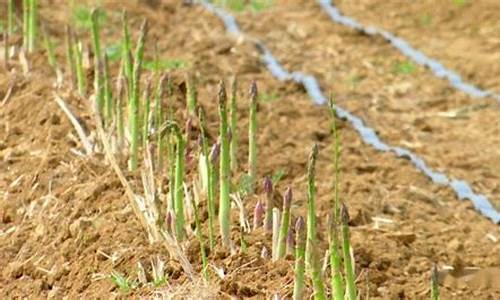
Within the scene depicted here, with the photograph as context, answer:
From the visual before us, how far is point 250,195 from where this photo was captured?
372 cm

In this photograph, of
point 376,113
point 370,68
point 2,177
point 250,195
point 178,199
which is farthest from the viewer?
point 370,68

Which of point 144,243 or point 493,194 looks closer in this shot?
point 144,243

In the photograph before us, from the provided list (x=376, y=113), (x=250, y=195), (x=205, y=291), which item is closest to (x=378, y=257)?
(x=250, y=195)

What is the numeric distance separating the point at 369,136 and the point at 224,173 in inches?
88.9

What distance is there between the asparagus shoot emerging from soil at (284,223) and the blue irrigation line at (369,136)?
153 cm

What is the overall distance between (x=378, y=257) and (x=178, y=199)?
64 centimetres

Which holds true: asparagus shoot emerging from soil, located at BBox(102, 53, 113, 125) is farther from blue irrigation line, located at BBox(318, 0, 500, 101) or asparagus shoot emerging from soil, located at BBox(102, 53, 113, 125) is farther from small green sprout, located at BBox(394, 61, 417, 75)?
small green sprout, located at BBox(394, 61, 417, 75)

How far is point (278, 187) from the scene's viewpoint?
4.14m

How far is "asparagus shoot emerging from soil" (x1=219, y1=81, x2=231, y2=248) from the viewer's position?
10.2 feet

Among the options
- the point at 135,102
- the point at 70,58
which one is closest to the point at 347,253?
the point at 135,102

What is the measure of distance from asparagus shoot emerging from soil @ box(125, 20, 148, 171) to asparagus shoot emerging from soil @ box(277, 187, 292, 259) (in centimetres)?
96

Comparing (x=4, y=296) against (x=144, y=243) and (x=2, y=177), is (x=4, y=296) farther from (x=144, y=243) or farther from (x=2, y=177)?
(x=2, y=177)

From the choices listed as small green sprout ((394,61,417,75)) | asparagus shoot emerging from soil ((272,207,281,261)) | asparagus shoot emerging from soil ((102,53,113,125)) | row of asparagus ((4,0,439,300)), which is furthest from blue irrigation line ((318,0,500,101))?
asparagus shoot emerging from soil ((272,207,281,261))

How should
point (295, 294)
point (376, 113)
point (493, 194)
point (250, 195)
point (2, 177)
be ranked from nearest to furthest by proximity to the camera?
point (295, 294), point (250, 195), point (2, 177), point (493, 194), point (376, 113)
